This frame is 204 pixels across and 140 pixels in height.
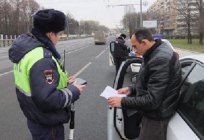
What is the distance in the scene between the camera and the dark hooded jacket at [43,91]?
338cm

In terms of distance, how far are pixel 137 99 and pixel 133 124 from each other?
2.18 feet

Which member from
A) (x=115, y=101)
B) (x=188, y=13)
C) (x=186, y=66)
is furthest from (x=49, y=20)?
(x=188, y=13)

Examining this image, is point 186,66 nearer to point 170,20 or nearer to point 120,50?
point 120,50

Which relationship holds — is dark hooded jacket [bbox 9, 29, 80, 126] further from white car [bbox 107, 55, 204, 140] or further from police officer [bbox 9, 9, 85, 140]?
white car [bbox 107, 55, 204, 140]

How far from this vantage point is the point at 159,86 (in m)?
3.76

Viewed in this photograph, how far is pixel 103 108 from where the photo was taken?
9.90m

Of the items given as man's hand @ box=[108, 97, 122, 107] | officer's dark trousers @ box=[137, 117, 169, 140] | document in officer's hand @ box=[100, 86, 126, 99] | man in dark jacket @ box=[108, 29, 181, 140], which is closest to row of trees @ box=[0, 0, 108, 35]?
document in officer's hand @ box=[100, 86, 126, 99]

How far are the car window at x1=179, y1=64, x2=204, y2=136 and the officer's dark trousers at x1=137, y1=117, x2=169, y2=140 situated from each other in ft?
0.65

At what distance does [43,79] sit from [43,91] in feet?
0.29

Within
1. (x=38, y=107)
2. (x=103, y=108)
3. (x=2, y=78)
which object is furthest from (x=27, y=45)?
(x=2, y=78)

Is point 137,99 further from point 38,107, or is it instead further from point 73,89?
point 38,107

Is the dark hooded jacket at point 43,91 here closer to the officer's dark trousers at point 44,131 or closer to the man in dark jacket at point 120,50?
the officer's dark trousers at point 44,131

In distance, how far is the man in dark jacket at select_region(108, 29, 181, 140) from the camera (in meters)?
3.78

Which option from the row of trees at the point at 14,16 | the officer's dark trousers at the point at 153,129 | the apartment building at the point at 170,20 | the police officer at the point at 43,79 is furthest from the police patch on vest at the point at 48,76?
the row of trees at the point at 14,16
